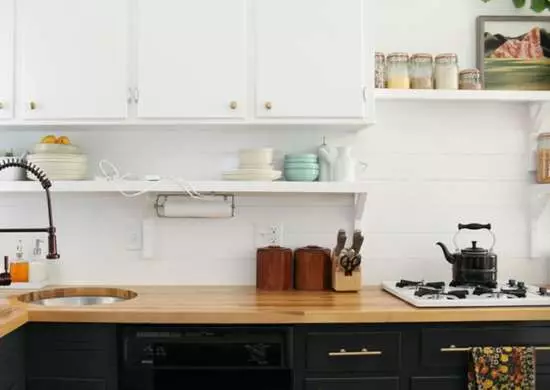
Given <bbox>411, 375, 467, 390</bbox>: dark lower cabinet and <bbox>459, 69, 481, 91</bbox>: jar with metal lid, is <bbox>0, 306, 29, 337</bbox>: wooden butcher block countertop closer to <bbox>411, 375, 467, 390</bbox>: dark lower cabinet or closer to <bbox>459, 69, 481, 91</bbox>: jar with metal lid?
<bbox>411, 375, 467, 390</bbox>: dark lower cabinet

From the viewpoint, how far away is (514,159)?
2.92 metres

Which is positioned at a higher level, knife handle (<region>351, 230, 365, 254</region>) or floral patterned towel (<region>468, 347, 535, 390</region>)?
knife handle (<region>351, 230, 365, 254</region>)

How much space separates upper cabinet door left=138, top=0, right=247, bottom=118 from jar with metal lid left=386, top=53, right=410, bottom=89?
2.24ft

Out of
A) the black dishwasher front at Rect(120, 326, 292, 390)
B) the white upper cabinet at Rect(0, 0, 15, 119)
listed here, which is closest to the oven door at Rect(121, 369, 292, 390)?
the black dishwasher front at Rect(120, 326, 292, 390)

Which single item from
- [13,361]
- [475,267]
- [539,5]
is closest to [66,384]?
[13,361]

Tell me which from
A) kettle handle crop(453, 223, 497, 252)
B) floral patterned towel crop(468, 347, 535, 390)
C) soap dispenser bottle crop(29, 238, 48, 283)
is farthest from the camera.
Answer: soap dispenser bottle crop(29, 238, 48, 283)

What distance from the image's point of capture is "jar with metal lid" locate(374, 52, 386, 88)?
8.98ft

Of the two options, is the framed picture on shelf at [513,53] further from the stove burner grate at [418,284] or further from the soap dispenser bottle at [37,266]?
the soap dispenser bottle at [37,266]

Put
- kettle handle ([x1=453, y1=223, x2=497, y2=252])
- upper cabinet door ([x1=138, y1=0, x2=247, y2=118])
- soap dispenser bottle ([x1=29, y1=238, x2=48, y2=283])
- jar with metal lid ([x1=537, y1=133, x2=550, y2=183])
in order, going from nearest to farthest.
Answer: upper cabinet door ([x1=138, y1=0, x2=247, y2=118]) < kettle handle ([x1=453, y1=223, x2=497, y2=252]) < soap dispenser bottle ([x1=29, y1=238, x2=48, y2=283]) < jar with metal lid ([x1=537, y1=133, x2=550, y2=183])

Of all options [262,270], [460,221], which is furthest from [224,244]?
[460,221]

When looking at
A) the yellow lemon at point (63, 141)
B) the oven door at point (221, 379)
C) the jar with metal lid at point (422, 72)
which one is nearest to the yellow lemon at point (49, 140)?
the yellow lemon at point (63, 141)

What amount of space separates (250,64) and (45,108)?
0.87 m

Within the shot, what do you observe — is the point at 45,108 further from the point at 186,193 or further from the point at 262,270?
the point at 262,270

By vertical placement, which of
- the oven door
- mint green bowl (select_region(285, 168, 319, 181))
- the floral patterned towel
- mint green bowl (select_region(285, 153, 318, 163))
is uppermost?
mint green bowl (select_region(285, 153, 318, 163))
